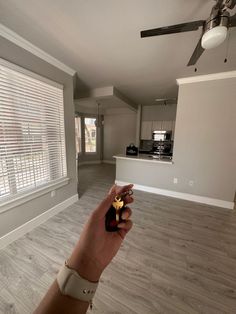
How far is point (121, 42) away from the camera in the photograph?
1733 mm

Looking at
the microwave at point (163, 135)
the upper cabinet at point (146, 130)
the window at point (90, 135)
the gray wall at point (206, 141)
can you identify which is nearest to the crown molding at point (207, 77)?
the gray wall at point (206, 141)

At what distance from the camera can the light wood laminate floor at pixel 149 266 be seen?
1.20 m

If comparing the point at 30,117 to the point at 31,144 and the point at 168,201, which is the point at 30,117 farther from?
the point at 168,201

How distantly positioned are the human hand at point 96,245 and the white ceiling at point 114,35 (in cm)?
165

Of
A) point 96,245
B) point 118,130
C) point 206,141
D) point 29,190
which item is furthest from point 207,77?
point 118,130

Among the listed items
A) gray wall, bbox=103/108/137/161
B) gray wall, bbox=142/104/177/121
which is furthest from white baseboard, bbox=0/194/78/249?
gray wall, bbox=142/104/177/121

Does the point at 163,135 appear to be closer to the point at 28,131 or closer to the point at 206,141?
the point at 206,141

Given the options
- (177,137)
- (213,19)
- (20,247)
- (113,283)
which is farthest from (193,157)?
(20,247)

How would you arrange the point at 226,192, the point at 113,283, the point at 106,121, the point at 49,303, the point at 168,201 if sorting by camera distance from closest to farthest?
the point at 49,303
the point at 113,283
the point at 226,192
the point at 168,201
the point at 106,121

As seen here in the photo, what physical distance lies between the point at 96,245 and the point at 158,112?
216 inches

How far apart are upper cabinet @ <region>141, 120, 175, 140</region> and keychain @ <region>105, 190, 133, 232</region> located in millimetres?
5061

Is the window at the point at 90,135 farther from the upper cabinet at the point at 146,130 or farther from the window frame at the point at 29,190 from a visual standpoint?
the window frame at the point at 29,190

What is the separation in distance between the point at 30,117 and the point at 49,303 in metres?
2.02

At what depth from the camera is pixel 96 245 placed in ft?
1.94
